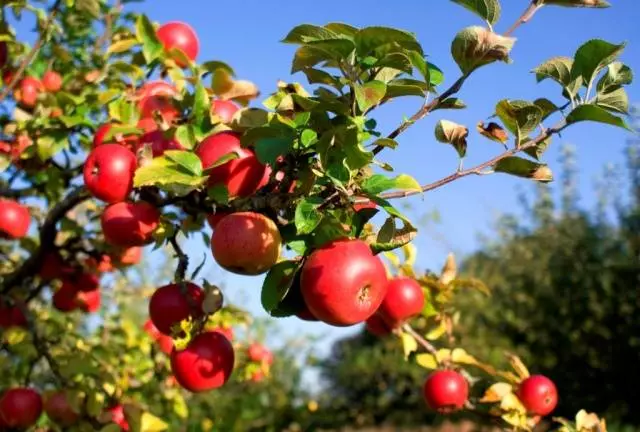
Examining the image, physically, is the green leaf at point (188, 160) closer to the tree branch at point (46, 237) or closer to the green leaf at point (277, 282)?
the green leaf at point (277, 282)

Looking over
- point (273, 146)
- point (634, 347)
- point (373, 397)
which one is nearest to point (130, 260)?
point (273, 146)

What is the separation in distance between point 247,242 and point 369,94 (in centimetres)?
33

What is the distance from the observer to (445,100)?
3.89 ft

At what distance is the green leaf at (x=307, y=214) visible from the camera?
115cm

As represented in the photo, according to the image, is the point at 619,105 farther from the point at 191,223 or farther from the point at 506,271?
the point at 506,271

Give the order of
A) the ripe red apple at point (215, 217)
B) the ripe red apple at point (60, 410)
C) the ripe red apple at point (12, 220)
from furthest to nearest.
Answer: the ripe red apple at point (12, 220)
the ripe red apple at point (60, 410)
the ripe red apple at point (215, 217)

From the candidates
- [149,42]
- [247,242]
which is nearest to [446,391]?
[247,242]

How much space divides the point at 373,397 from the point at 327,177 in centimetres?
951

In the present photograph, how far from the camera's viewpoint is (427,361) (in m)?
2.07

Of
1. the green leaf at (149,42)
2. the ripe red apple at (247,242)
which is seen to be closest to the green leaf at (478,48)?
the ripe red apple at (247,242)

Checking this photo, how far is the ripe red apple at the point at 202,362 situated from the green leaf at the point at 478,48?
808mm

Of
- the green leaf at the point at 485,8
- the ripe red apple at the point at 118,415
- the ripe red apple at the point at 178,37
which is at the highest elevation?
the ripe red apple at the point at 178,37

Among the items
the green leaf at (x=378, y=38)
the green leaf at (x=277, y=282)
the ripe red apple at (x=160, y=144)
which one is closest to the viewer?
the green leaf at (x=378, y=38)

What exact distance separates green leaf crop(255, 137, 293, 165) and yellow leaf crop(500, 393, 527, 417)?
1.09 m
